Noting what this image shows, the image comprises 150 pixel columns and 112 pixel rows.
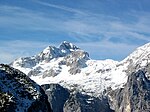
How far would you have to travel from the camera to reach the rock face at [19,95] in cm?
9788

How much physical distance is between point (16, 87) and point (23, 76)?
8616 mm

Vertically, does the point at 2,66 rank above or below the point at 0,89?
above

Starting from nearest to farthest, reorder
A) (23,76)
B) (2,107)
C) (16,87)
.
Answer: (2,107) < (16,87) < (23,76)

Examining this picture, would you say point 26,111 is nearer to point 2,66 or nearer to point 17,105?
point 17,105

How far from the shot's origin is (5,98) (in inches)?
3875

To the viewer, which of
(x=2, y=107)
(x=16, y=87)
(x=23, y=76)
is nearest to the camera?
(x=2, y=107)

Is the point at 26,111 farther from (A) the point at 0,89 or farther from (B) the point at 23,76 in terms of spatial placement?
(B) the point at 23,76

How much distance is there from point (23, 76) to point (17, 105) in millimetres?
14172

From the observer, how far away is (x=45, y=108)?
355 feet

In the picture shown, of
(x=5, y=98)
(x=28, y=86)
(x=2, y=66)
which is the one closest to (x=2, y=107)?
(x=5, y=98)

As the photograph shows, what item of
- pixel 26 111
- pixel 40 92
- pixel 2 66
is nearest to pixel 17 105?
pixel 26 111

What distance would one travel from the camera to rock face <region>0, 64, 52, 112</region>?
97.9 metres

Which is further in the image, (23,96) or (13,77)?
(13,77)

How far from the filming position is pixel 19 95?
10112cm
